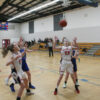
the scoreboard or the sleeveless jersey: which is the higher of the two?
the scoreboard

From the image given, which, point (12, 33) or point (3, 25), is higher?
point (3, 25)

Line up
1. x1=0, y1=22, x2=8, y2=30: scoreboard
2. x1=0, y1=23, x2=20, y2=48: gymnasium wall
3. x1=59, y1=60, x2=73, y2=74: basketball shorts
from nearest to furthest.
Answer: x1=59, y1=60, x2=73, y2=74: basketball shorts
x1=0, y1=22, x2=8, y2=30: scoreboard
x1=0, y1=23, x2=20, y2=48: gymnasium wall

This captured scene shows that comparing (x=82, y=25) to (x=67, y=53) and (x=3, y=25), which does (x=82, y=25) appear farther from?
(x=3, y=25)

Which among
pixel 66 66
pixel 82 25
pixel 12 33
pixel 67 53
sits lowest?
pixel 66 66

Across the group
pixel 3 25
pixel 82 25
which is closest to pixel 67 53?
pixel 82 25

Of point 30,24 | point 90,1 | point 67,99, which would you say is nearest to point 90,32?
point 90,1

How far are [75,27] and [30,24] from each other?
10737 mm

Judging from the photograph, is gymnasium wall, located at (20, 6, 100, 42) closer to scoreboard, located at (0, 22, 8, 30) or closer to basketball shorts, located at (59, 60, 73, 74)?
scoreboard, located at (0, 22, 8, 30)

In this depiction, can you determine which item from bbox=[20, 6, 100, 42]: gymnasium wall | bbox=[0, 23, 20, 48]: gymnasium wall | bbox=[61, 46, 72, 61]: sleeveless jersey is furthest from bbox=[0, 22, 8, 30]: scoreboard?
bbox=[61, 46, 72, 61]: sleeveless jersey

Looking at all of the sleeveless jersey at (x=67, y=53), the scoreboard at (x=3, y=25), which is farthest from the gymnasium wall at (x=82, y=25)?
the sleeveless jersey at (x=67, y=53)

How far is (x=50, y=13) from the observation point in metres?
18.0

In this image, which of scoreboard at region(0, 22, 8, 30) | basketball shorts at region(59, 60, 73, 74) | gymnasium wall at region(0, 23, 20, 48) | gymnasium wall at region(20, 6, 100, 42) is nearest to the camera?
basketball shorts at region(59, 60, 73, 74)

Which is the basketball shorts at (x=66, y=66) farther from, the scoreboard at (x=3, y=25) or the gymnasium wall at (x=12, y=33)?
the gymnasium wall at (x=12, y=33)

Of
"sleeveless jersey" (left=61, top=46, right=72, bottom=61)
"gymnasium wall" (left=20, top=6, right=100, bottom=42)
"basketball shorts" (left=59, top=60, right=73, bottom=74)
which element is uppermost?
"gymnasium wall" (left=20, top=6, right=100, bottom=42)
